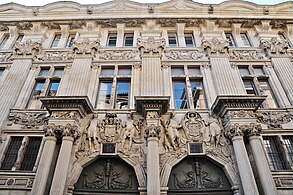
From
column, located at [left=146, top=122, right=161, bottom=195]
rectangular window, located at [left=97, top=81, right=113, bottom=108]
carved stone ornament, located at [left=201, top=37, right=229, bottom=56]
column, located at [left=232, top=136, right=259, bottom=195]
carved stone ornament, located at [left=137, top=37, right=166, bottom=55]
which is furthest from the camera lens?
carved stone ornament, located at [left=201, top=37, right=229, bottom=56]

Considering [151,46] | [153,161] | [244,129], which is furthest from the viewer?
[151,46]

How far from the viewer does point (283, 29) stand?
1350cm

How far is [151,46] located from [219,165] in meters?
7.14

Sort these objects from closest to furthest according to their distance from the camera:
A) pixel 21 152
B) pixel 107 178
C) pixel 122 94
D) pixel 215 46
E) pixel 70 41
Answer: pixel 107 178
pixel 21 152
pixel 122 94
pixel 215 46
pixel 70 41

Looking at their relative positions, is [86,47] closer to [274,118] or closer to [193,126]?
[193,126]

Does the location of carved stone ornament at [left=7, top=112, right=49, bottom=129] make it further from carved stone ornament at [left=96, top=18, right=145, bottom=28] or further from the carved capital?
carved stone ornament at [left=96, top=18, right=145, bottom=28]

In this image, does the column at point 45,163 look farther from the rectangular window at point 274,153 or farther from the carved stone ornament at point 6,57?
the rectangular window at point 274,153

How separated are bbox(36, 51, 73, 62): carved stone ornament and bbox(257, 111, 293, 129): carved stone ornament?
416 inches

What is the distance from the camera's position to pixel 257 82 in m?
10.7

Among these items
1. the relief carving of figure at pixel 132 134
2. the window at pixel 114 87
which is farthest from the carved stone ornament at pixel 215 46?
the relief carving of figure at pixel 132 134

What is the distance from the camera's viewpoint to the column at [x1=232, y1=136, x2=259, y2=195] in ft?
23.1

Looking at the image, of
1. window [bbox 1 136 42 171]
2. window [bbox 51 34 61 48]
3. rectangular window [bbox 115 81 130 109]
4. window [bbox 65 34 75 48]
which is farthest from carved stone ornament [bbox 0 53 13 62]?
rectangular window [bbox 115 81 130 109]

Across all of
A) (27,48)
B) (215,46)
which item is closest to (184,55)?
(215,46)

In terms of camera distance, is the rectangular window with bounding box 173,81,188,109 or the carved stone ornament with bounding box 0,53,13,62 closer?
the rectangular window with bounding box 173,81,188,109
